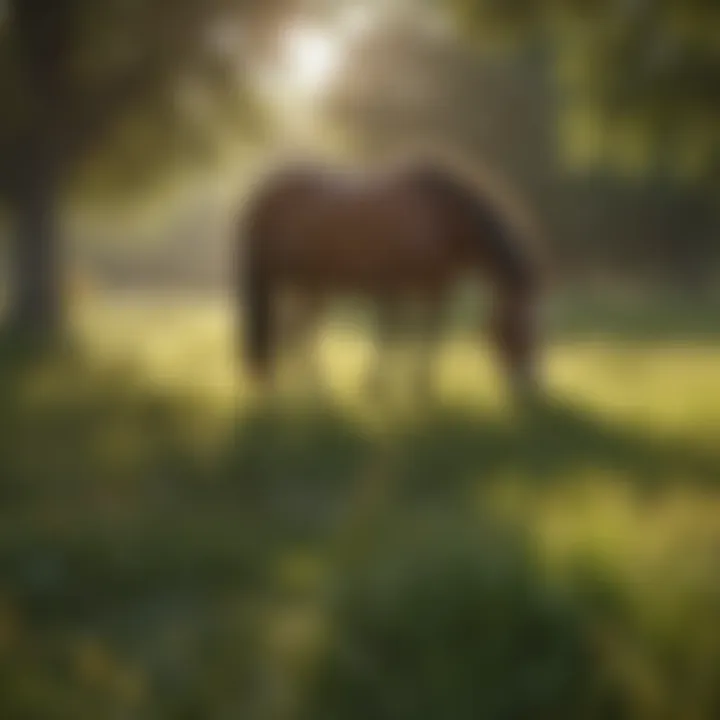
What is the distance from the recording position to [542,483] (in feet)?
3.26

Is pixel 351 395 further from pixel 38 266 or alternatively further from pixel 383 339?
pixel 38 266

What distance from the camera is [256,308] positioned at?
1009 millimetres

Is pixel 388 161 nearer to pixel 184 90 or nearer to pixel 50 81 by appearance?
pixel 184 90

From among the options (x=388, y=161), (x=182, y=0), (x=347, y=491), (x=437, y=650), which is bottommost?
(x=437, y=650)

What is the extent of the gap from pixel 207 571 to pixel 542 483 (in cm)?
36

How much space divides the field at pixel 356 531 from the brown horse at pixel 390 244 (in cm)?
4

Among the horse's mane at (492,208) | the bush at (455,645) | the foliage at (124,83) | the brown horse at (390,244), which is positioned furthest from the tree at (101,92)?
the bush at (455,645)

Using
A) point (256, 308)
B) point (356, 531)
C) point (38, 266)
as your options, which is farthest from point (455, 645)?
point (38, 266)

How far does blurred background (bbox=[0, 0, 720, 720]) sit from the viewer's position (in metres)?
0.95

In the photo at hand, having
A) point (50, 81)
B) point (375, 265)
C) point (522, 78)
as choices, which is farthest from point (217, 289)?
point (522, 78)

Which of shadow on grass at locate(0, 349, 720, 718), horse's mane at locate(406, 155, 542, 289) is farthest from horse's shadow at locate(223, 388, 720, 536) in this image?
horse's mane at locate(406, 155, 542, 289)

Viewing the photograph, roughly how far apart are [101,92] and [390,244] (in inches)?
13.4

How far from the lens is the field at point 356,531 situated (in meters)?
0.94

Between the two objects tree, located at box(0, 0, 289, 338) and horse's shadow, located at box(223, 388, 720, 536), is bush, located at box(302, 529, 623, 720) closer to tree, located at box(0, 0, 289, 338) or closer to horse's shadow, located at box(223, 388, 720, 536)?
horse's shadow, located at box(223, 388, 720, 536)
